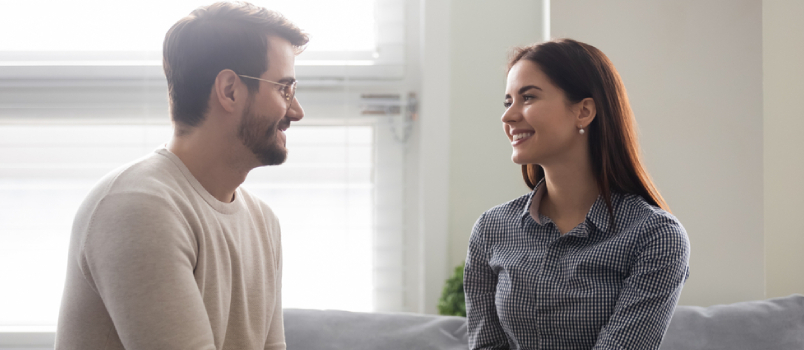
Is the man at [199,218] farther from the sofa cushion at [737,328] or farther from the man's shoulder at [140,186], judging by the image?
the sofa cushion at [737,328]

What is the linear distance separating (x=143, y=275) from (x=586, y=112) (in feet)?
3.43

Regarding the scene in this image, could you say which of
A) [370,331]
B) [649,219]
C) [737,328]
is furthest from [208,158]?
[737,328]

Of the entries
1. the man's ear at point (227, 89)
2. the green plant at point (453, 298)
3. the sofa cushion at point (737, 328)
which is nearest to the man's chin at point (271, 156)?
the man's ear at point (227, 89)

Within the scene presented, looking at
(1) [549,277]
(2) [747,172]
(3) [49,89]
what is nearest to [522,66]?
(1) [549,277]

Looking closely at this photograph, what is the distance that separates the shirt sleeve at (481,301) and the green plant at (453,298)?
1.55ft

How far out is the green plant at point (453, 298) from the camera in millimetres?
2014

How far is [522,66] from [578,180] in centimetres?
33

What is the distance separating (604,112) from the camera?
1.40m

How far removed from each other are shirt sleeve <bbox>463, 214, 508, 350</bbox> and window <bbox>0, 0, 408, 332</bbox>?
730mm

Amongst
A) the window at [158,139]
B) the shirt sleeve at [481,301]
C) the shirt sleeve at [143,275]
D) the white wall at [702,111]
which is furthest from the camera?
the window at [158,139]

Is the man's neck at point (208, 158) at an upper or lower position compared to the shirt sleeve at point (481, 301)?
upper

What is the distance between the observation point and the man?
3.29 ft

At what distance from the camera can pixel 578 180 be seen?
1473 mm

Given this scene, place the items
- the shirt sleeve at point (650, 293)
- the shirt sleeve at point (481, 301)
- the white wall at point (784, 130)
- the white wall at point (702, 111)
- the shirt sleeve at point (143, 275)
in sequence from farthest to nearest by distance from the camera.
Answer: the white wall at point (784, 130)
the white wall at point (702, 111)
the shirt sleeve at point (481, 301)
the shirt sleeve at point (650, 293)
the shirt sleeve at point (143, 275)
